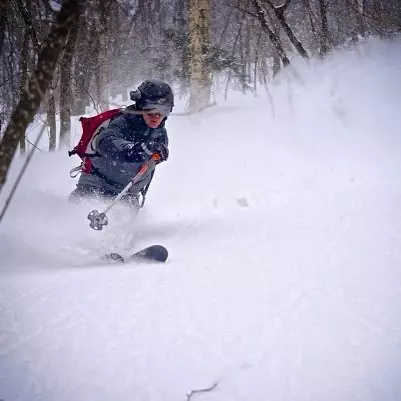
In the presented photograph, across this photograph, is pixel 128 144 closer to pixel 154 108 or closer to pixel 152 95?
pixel 154 108

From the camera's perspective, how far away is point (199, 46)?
22.9 feet

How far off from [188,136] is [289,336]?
23.6 ft

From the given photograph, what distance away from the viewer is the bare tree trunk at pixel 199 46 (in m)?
6.90

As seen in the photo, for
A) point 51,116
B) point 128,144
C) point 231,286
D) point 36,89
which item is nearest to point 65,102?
point 51,116

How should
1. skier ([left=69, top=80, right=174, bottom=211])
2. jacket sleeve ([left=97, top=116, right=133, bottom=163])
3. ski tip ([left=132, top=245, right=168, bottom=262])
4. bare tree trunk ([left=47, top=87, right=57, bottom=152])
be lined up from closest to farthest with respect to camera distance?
1. ski tip ([left=132, top=245, right=168, bottom=262])
2. jacket sleeve ([left=97, top=116, right=133, bottom=163])
3. skier ([left=69, top=80, right=174, bottom=211])
4. bare tree trunk ([left=47, top=87, right=57, bottom=152])

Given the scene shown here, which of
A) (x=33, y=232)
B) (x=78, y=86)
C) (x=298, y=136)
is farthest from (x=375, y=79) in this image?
(x=78, y=86)

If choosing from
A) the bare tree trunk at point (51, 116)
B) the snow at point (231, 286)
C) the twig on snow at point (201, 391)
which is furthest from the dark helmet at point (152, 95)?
the bare tree trunk at point (51, 116)

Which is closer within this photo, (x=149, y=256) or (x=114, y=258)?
(x=149, y=256)

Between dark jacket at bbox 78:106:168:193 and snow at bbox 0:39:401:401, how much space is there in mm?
457

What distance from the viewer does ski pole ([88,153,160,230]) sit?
157 inches

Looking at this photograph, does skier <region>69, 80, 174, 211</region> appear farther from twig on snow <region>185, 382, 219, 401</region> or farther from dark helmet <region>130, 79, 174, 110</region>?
twig on snow <region>185, 382, 219, 401</region>

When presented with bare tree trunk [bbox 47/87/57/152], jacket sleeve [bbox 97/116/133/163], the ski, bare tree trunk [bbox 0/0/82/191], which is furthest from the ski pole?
bare tree trunk [bbox 47/87/57/152]

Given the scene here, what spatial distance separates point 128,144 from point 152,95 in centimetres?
69

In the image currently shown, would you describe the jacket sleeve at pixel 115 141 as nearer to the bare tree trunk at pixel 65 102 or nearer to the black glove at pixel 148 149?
the black glove at pixel 148 149
